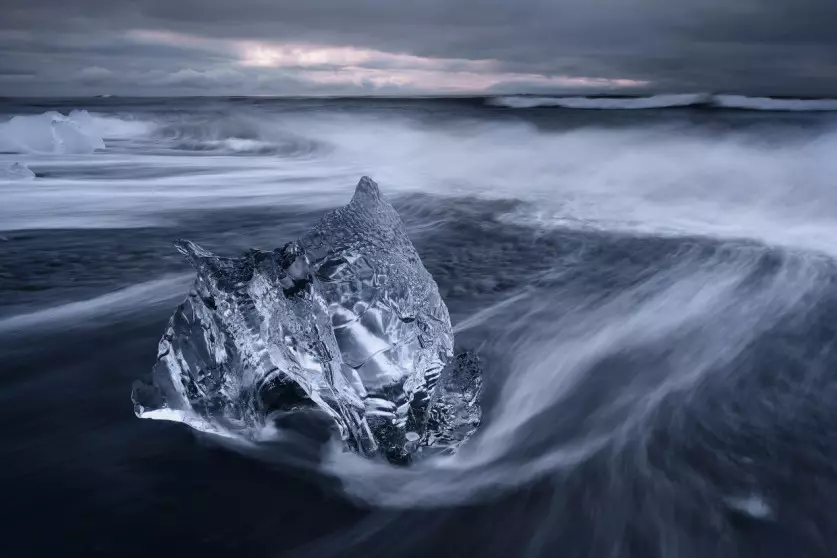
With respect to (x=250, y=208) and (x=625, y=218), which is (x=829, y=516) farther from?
(x=250, y=208)

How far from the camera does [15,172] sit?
31.2 feet

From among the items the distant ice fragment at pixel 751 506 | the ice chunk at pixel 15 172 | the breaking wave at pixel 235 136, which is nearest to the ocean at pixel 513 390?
the distant ice fragment at pixel 751 506

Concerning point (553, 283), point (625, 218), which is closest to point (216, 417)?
point (553, 283)

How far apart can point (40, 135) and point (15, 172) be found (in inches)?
170

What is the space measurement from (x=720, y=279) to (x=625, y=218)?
232cm

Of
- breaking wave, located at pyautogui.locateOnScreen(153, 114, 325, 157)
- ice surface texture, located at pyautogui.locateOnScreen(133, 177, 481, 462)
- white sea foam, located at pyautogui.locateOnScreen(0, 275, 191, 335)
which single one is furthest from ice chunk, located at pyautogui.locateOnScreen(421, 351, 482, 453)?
breaking wave, located at pyautogui.locateOnScreen(153, 114, 325, 157)

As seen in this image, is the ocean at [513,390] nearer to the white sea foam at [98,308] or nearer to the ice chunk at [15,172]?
the white sea foam at [98,308]

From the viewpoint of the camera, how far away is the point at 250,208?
7965 mm

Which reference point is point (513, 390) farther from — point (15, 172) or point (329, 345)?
point (15, 172)

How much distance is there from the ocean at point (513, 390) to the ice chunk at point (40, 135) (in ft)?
18.2

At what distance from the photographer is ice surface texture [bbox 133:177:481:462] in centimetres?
201

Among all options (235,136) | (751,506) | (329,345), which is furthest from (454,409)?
(235,136)

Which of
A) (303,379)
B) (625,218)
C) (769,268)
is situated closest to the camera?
(303,379)

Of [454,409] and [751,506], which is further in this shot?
[454,409]
